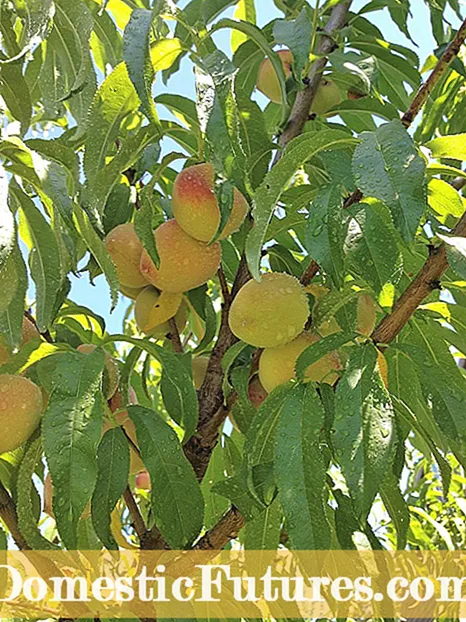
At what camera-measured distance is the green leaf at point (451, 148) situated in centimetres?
54

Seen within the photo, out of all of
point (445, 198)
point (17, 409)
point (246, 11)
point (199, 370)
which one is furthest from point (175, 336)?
A: point (246, 11)

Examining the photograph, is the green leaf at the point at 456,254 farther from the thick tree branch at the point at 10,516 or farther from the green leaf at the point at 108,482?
the thick tree branch at the point at 10,516

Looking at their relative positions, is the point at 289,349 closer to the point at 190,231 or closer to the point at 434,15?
the point at 190,231

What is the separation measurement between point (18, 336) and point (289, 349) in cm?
21

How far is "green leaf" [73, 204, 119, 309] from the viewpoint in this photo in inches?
22.4

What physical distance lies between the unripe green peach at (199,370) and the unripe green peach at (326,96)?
0.31 meters

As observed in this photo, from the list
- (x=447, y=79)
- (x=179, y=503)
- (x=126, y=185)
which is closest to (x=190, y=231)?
(x=126, y=185)

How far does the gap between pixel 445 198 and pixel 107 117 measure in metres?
0.27

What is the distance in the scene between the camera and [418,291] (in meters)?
0.55

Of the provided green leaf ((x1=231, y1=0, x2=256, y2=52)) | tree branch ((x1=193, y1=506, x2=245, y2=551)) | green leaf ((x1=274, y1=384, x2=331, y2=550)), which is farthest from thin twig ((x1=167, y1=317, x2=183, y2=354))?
green leaf ((x1=231, y1=0, x2=256, y2=52))

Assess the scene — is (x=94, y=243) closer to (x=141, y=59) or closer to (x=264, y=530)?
(x=141, y=59)

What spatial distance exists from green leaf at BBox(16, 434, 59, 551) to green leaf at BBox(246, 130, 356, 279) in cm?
26

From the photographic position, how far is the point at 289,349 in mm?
619

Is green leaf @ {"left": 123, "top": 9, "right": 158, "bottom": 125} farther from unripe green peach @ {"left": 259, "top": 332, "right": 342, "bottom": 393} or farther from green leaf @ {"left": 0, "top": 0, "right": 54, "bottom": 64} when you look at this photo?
unripe green peach @ {"left": 259, "top": 332, "right": 342, "bottom": 393}
